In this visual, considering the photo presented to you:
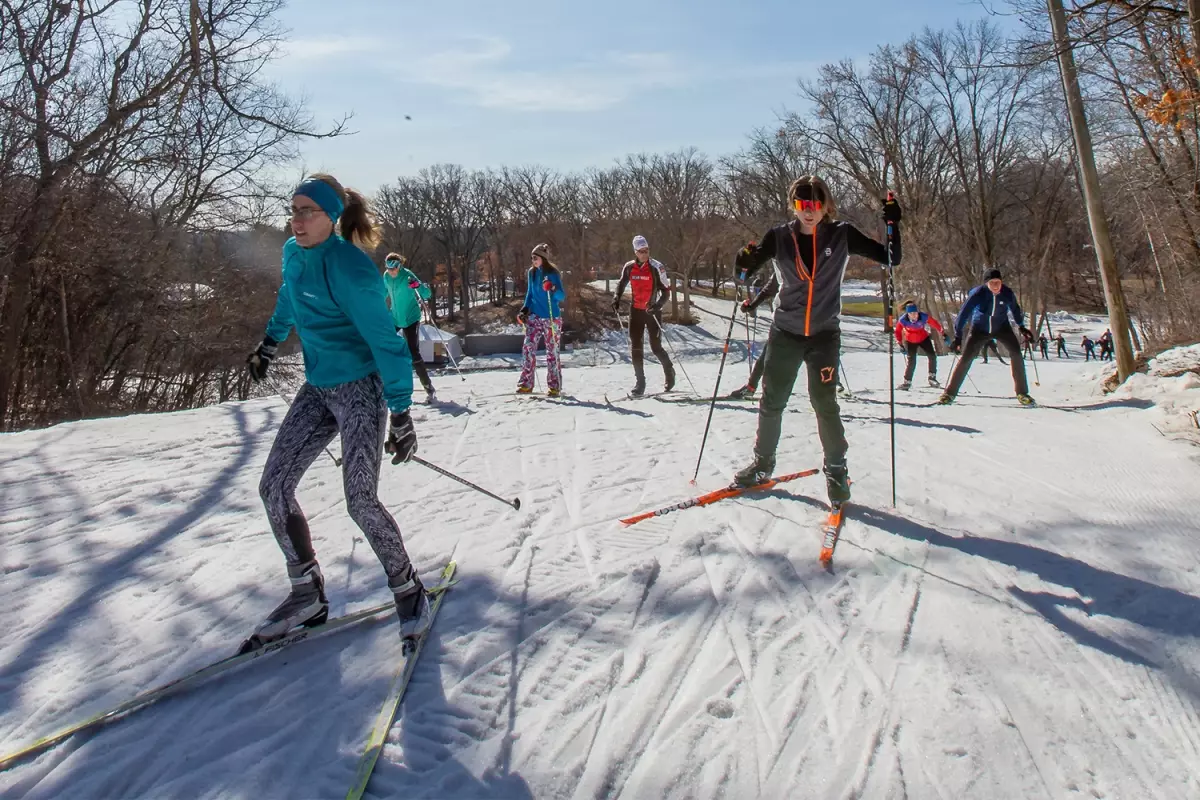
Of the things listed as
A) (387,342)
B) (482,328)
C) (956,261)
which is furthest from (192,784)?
(482,328)

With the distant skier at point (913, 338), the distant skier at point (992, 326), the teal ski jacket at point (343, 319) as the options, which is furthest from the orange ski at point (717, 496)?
the distant skier at point (913, 338)

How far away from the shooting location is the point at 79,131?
1509 centimetres

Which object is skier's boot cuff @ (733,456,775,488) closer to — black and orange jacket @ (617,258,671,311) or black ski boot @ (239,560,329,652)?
black ski boot @ (239,560,329,652)

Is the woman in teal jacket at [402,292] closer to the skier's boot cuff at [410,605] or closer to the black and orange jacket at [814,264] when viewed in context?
the black and orange jacket at [814,264]

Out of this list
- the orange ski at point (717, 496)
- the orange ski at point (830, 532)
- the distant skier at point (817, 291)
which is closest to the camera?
the orange ski at point (830, 532)

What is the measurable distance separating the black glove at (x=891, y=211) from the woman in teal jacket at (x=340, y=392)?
3306 millimetres

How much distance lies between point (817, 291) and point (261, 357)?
3.22m

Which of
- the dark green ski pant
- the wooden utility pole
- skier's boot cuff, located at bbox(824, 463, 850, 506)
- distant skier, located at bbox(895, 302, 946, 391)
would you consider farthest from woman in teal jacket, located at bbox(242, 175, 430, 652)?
distant skier, located at bbox(895, 302, 946, 391)

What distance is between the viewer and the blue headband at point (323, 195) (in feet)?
9.74

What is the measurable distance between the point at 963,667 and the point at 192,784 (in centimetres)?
282

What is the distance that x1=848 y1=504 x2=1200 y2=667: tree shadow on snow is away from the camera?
10.1 feet

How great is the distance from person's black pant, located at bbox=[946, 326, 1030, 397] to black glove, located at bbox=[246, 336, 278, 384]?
8.51m

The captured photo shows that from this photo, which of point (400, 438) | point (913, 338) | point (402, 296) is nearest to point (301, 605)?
point (400, 438)

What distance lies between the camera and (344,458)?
119 inches
